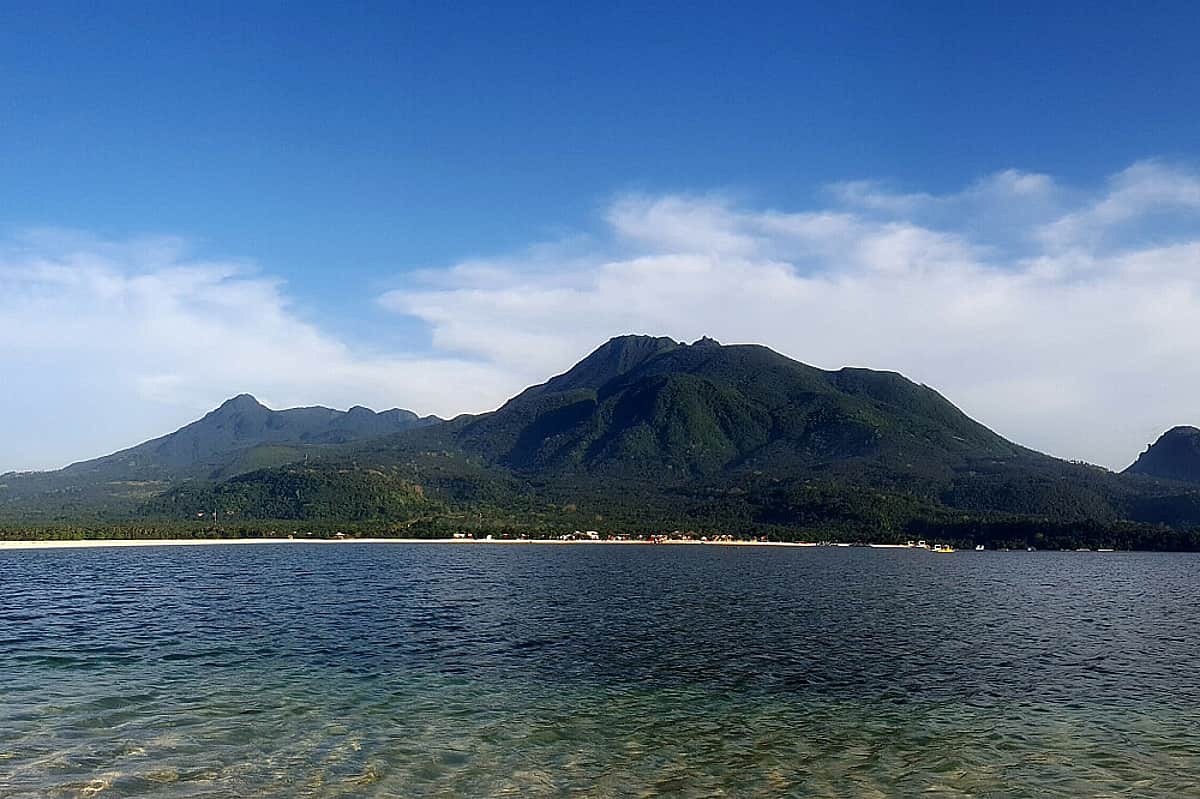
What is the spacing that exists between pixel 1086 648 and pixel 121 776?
43082 millimetres

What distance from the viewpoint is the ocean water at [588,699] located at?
20.2m

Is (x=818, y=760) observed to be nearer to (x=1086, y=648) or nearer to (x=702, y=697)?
(x=702, y=697)

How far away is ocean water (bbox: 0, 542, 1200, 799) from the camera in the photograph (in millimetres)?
20250

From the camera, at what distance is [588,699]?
28.8 metres

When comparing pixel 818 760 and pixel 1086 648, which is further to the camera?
pixel 1086 648

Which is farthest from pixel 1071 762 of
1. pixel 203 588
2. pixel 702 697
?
pixel 203 588

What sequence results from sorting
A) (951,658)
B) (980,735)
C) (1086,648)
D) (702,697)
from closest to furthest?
(980,735) < (702,697) < (951,658) < (1086,648)

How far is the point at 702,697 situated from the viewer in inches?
1160

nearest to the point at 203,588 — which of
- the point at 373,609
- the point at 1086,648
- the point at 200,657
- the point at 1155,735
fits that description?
the point at 373,609

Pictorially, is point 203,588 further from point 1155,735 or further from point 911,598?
point 1155,735

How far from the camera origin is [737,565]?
398ft

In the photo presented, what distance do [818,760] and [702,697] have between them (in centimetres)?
769

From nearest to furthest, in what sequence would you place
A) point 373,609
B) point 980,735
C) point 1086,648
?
point 980,735 < point 1086,648 < point 373,609

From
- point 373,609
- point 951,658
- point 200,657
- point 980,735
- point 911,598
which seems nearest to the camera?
point 980,735
